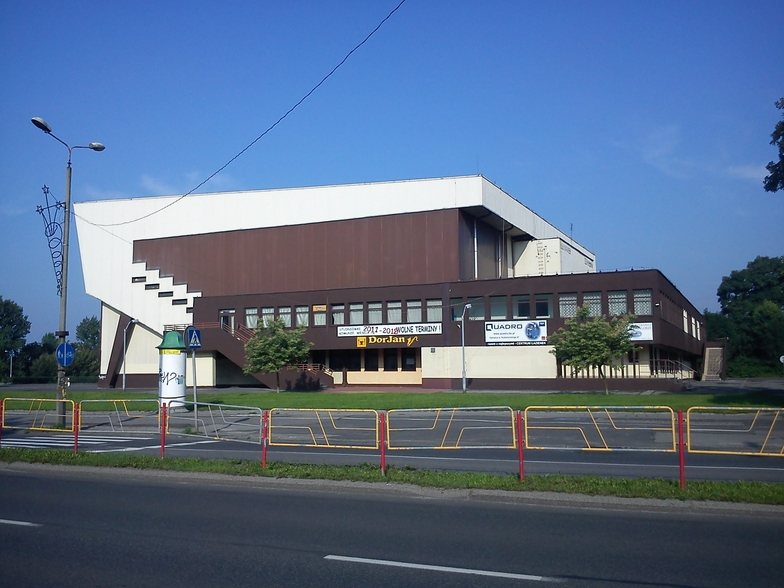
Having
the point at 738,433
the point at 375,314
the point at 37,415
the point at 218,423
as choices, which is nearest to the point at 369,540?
the point at 738,433

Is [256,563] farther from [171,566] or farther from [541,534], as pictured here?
[541,534]

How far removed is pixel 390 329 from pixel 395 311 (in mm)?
1527

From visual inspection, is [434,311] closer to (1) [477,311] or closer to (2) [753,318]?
(1) [477,311]

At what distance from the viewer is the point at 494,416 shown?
1048 inches

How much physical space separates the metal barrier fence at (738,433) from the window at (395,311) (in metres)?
34.4

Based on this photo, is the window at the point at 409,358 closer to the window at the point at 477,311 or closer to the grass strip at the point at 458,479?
the window at the point at 477,311

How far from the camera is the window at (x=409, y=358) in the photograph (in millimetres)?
57656

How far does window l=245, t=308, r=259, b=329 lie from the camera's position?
6018 cm

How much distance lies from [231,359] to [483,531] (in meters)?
52.0

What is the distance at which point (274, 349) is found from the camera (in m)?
52.2

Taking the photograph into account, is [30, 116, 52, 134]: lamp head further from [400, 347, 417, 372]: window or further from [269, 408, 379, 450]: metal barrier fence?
[400, 347, 417, 372]: window

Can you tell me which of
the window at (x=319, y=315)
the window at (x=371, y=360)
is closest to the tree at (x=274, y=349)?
the window at (x=319, y=315)

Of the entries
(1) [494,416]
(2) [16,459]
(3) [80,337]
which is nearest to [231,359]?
(1) [494,416]

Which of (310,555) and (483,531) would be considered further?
(483,531)
